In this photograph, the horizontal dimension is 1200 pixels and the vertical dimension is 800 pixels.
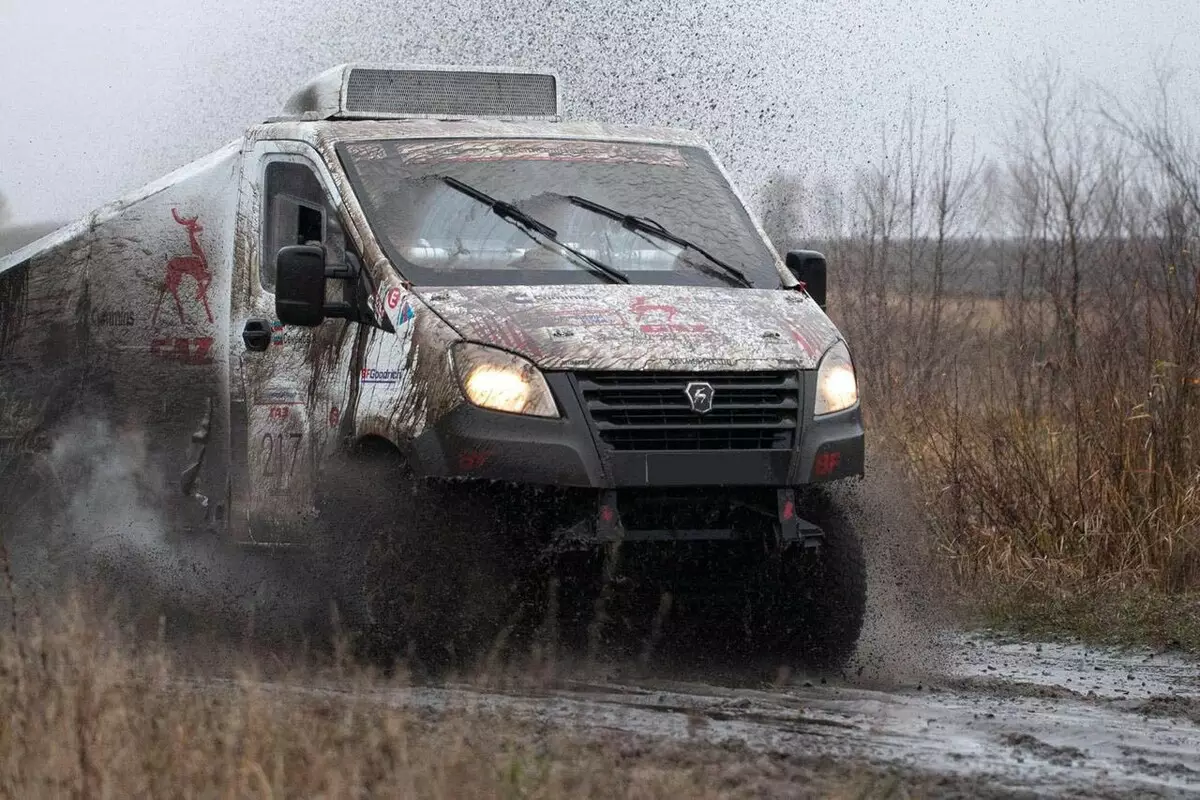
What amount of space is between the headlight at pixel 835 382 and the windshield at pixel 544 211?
0.68 m

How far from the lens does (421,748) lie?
460cm

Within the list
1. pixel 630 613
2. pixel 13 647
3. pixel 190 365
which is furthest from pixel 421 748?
pixel 190 365

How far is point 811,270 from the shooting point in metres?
8.11

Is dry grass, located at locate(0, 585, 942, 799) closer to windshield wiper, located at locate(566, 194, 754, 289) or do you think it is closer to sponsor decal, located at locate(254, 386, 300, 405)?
sponsor decal, located at locate(254, 386, 300, 405)

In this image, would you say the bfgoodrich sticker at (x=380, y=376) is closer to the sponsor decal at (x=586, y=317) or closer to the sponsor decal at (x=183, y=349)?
the sponsor decal at (x=586, y=317)

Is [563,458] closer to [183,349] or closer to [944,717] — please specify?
[944,717]

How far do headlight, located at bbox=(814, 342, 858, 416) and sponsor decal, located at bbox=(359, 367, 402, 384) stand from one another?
1554 mm

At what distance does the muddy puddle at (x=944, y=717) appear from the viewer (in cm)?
500

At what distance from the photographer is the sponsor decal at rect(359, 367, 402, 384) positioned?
6.79m

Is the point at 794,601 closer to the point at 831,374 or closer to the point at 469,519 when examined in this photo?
the point at 831,374

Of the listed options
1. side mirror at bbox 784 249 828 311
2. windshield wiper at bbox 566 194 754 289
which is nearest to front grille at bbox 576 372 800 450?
windshield wiper at bbox 566 194 754 289

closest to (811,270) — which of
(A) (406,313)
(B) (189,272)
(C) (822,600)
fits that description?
(C) (822,600)

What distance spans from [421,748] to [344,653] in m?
1.94

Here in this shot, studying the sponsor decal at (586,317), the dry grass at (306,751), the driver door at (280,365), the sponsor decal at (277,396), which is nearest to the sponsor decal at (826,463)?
the sponsor decal at (586,317)
